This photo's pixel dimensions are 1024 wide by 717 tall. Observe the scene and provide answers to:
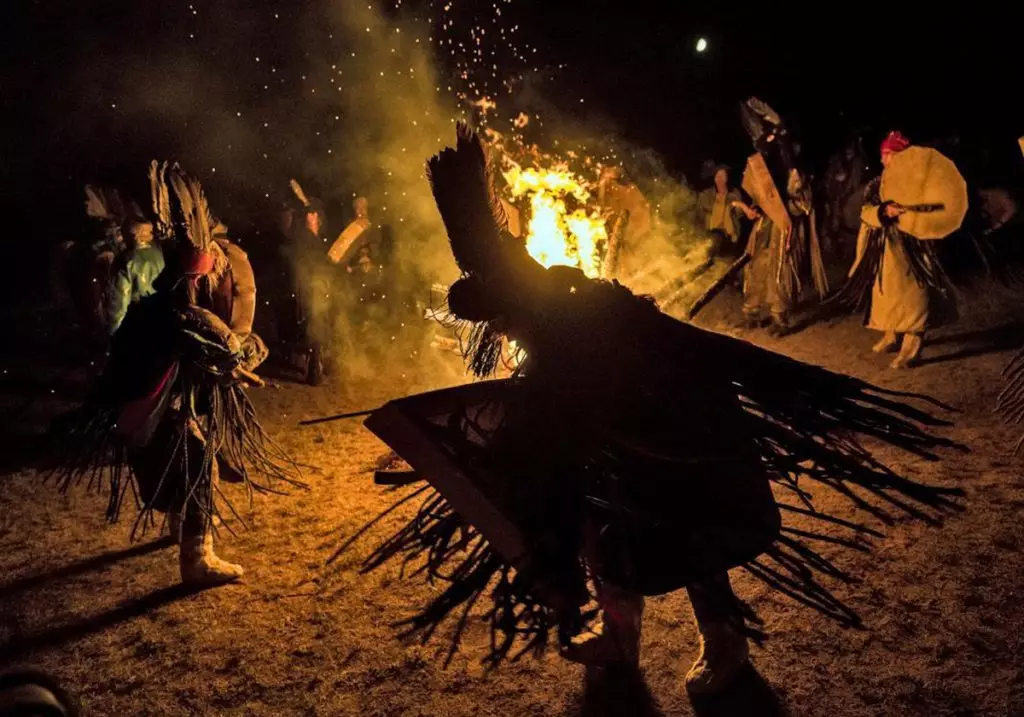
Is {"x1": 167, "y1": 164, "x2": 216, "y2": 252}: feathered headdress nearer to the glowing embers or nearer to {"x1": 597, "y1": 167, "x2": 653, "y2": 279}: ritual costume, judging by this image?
the glowing embers

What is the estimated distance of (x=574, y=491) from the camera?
70.4 inches

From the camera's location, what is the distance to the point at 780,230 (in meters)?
8.09

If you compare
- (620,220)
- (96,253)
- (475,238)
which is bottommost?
(475,238)

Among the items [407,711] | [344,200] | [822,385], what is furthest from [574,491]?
[344,200]

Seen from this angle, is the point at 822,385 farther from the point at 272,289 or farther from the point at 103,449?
the point at 272,289

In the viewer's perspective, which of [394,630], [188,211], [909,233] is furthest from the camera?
[909,233]

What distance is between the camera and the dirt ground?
105 inches

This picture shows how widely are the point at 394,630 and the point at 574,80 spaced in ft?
58.9

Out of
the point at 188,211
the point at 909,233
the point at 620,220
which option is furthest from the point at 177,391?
the point at 909,233

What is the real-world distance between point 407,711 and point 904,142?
6.78m

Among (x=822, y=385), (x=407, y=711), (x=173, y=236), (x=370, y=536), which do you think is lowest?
(x=407, y=711)

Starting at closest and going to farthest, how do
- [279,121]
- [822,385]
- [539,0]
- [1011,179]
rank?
[822,385] → [1011,179] → [279,121] → [539,0]

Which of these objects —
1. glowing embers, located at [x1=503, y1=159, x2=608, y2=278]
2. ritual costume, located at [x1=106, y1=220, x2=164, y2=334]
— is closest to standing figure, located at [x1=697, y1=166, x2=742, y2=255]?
glowing embers, located at [x1=503, y1=159, x2=608, y2=278]

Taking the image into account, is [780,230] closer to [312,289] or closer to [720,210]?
[720,210]
